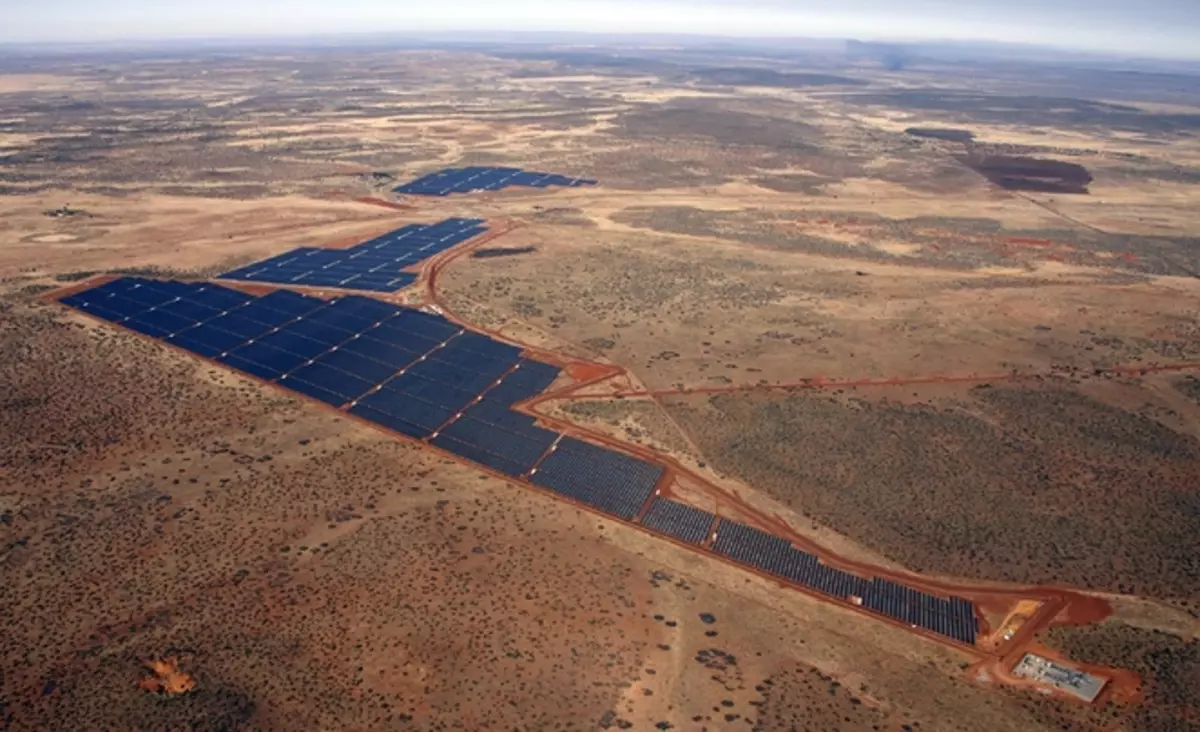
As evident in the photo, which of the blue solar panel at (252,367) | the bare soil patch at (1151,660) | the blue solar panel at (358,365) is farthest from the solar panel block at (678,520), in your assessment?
the blue solar panel at (252,367)

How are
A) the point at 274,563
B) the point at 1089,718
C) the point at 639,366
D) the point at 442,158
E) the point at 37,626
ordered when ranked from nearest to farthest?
1. the point at 1089,718
2. the point at 37,626
3. the point at 274,563
4. the point at 639,366
5. the point at 442,158

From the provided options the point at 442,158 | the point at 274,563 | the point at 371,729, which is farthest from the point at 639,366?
the point at 442,158

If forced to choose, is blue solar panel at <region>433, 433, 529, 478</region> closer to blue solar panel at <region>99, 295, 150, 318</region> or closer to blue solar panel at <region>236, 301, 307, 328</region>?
blue solar panel at <region>236, 301, 307, 328</region>

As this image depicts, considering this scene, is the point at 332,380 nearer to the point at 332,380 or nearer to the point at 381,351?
the point at 332,380

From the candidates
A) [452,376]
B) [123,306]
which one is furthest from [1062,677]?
[123,306]

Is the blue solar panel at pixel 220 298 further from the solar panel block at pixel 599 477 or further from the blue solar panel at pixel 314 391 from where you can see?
the solar panel block at pixel 599 477

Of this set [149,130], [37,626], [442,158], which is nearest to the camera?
[37,626]

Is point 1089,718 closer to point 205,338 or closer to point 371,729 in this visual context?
point 371,729

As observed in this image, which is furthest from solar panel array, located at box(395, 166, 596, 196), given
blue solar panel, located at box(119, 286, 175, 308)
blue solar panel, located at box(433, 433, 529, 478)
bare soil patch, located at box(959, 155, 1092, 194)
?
bare soil patch, located at box(959, 155, 1092, 194)
